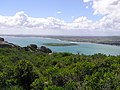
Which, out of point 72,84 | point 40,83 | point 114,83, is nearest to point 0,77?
point 40,83

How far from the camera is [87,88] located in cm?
3312

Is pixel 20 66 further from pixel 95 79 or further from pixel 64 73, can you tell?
pixel 95 79

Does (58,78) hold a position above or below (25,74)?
below

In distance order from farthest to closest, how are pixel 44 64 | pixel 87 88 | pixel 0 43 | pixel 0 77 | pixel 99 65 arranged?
1. pixel 0 43
2. pixel 44 64
3. pixel 99 65
4. pixel 0 77
5. pixel 87 88

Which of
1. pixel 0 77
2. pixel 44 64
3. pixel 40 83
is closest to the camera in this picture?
pixel 40 83

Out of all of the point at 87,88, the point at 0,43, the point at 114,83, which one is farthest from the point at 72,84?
the point at 0,43

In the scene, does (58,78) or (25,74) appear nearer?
(58,78)

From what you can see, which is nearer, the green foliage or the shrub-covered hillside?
the shrub-covered hillside

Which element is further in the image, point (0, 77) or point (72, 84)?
point (0, 77)

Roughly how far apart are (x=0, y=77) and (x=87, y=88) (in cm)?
1505

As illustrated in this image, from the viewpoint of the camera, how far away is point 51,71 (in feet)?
150

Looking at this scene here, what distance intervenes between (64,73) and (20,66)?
7.25 metres

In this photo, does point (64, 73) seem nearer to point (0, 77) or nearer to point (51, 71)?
point (51, 71)

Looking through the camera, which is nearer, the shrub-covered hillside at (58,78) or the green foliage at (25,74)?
the shrub-covered hillside at (58,78)
